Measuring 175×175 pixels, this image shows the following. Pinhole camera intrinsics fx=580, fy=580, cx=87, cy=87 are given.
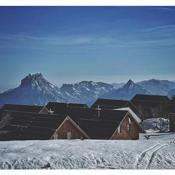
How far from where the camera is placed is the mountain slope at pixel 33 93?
868 cm

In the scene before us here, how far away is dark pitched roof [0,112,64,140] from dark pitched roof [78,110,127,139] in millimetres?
416

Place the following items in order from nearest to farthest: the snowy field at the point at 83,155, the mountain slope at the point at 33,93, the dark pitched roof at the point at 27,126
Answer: the snowy field at the point at 83,155
the mountain slope at the point at 33,93
the dark pitched roof at the point at 27,126

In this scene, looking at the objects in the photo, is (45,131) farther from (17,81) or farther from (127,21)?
(127,21)

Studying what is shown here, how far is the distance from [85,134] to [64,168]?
0.67 m

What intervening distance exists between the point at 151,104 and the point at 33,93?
1.80 metres

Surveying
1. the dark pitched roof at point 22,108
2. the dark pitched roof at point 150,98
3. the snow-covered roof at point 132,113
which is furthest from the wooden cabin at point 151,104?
the dark pitched roof at point 22,108

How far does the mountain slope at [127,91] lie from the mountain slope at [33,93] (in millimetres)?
775

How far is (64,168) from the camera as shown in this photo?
8578 mm

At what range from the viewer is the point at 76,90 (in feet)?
28.8

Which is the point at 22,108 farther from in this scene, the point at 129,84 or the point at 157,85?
the point at 157,85

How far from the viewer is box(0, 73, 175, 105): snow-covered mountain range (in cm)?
869

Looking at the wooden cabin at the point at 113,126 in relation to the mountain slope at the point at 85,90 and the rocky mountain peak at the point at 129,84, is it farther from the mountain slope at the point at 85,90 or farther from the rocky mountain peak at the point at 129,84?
the rocky mountain peak at the point at 129,84

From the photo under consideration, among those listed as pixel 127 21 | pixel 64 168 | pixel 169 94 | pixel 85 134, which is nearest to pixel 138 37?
pixel 127 21

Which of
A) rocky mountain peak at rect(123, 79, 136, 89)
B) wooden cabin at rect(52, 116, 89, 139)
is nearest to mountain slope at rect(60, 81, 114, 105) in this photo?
rocky mountain peak at rect(123, 79, 136, 89)
